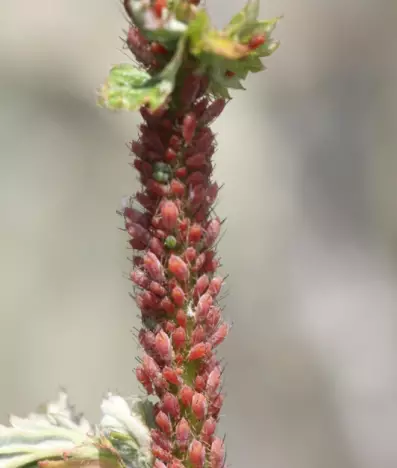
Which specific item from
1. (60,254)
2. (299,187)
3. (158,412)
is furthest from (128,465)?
(299,187)

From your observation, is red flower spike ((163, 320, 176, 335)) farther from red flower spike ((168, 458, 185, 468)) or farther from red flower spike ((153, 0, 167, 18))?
red flower spike ((153, 0, 167, 18))

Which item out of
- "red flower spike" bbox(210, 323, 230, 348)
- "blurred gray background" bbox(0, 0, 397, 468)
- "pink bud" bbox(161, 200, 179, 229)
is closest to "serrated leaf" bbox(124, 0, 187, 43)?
"pink bud" bbox(161, 200, 179, 229)

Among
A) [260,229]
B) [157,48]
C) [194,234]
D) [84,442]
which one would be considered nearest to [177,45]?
[157,48]

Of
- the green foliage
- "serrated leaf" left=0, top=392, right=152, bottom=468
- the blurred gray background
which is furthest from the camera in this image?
the blurred gray background

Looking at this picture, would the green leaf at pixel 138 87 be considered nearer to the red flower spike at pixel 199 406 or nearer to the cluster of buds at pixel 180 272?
the cluster of buds at pixel 180 272

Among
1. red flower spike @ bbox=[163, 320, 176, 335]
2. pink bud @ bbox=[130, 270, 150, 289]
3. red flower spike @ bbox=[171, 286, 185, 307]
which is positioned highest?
pink bud @ bbox=[130, 270, 150, 289]

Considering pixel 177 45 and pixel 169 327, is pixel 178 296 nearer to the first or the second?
pixel 169 327

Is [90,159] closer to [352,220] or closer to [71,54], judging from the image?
[71,54]
